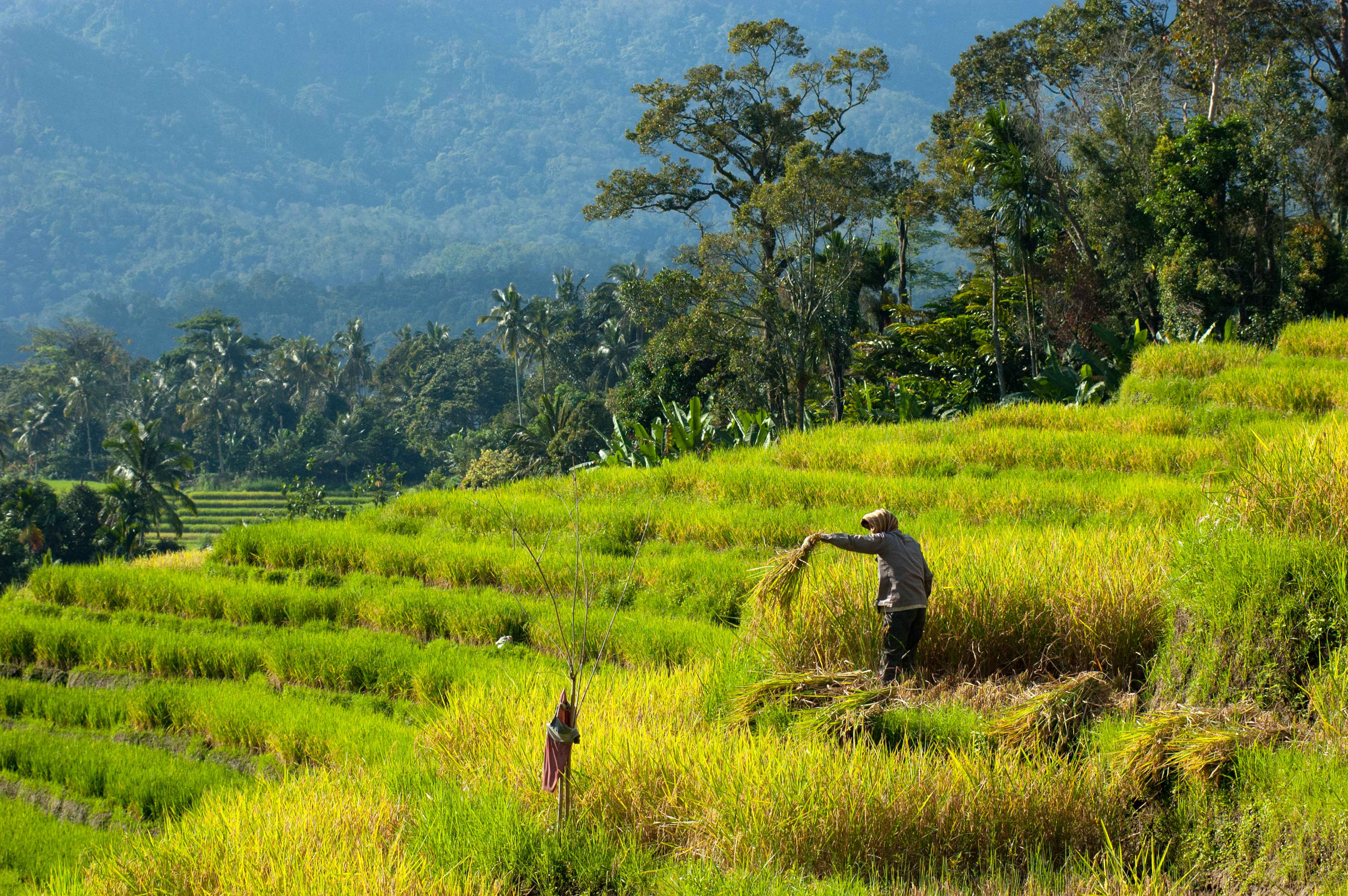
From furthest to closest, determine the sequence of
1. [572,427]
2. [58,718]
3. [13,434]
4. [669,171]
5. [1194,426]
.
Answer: [13,434] → [572,427] → [669,171] → [1194,426] → [58,718]

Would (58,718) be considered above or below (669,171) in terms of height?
below

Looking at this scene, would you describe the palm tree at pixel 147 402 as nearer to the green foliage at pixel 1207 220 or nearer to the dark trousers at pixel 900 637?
the green foliage at pixel 1207 220

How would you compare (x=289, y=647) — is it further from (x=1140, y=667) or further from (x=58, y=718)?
(x=1140, y=667)

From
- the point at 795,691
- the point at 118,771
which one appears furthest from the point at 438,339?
the point at 795,691

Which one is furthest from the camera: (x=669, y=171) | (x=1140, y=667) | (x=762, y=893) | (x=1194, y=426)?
(x=669, y=171)

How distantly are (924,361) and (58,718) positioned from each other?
2348 centimetres

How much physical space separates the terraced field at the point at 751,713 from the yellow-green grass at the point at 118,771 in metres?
0.03

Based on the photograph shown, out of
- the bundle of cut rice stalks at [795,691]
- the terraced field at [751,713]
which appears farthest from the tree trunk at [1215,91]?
the bundle of cut rice stalks at [795,691]

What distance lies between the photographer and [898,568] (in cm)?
584

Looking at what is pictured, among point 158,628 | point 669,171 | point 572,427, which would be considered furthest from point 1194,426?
A: point 572,427

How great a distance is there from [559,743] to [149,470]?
138 feet

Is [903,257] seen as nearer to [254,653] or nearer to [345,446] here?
[254,653]

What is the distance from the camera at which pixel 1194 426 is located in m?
12.7

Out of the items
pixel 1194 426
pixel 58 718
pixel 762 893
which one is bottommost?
pixel 58 718
